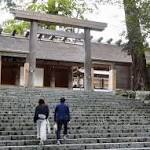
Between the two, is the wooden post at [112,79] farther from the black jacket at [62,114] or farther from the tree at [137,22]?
the black jacket at [62,114]

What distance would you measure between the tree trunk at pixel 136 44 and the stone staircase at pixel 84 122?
3.10 m

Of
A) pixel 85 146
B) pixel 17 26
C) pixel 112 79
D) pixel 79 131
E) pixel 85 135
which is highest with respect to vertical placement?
pixel 17 26

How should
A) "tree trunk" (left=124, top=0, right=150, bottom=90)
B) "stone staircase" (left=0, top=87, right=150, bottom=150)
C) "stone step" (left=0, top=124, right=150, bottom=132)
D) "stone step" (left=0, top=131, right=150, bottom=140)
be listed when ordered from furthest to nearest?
"tree trunk" (left=124, top=0, right=150, bottom=90), "stone step" (left=0, top=124, right=150, bottom=132), "stone step" (left=0, top=131, right=150, bottom=140), "stone staircase" (left=0, top=87, right=150, bottom=150)

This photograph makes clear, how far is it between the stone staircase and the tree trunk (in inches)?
122

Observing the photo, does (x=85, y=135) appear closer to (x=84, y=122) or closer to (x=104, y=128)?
(x=104, y=128)

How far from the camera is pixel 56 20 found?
2561 cm

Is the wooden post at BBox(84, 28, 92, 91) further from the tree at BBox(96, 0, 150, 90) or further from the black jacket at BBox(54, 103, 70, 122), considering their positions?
the black jacket at BBox(54, 103, 70, 122)

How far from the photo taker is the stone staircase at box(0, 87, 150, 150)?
44.9 feet

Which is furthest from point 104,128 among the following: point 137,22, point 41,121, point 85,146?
point 137,22

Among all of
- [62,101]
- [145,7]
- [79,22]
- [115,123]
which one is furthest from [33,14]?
[62,101]

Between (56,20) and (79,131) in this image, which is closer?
(79,131)

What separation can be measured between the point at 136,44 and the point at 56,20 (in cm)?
547

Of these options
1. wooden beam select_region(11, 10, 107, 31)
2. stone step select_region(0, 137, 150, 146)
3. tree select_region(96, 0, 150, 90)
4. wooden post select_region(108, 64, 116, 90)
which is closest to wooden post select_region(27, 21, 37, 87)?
wooden beam select_region(11, 10, 107, 31)

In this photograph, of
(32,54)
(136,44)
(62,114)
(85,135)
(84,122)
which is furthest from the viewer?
(32,54)
